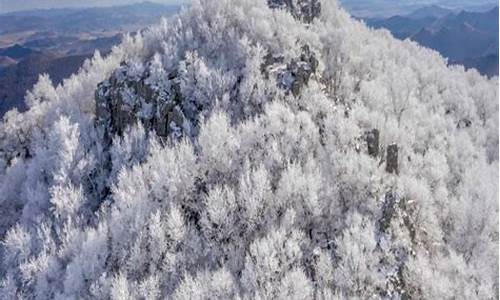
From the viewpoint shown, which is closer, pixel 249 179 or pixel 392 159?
pixel 249 179

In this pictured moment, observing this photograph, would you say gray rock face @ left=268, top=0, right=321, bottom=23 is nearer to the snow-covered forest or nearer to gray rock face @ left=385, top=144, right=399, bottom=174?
the snow-covered forest

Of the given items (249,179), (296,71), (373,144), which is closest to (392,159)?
(373,144)

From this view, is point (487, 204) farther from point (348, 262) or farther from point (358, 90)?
point (358, 90)

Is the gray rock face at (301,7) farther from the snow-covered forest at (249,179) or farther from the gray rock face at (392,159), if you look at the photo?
the gray rock face at (392,159)

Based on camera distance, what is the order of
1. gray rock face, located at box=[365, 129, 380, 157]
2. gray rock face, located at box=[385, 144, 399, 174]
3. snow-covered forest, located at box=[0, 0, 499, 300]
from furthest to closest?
gray rock face, located at box=[365, 129, 380, 157]
gray rock face, located at box=[385, 144, 399, 174]
snow-covered forest, located at box=[0, 0, 499, 300]

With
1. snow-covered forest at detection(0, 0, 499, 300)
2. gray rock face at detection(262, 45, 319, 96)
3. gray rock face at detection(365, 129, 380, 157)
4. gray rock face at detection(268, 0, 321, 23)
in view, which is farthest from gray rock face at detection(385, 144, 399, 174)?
gray rock face at detection(268, 0, 321, 23)

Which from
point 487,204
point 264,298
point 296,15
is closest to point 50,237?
point 264,298

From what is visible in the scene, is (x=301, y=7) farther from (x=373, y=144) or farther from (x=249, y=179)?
(x=249, y=179)

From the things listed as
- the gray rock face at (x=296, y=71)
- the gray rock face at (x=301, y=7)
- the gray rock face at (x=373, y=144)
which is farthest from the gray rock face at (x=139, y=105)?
the gray rock face at (x=301, y=7)
